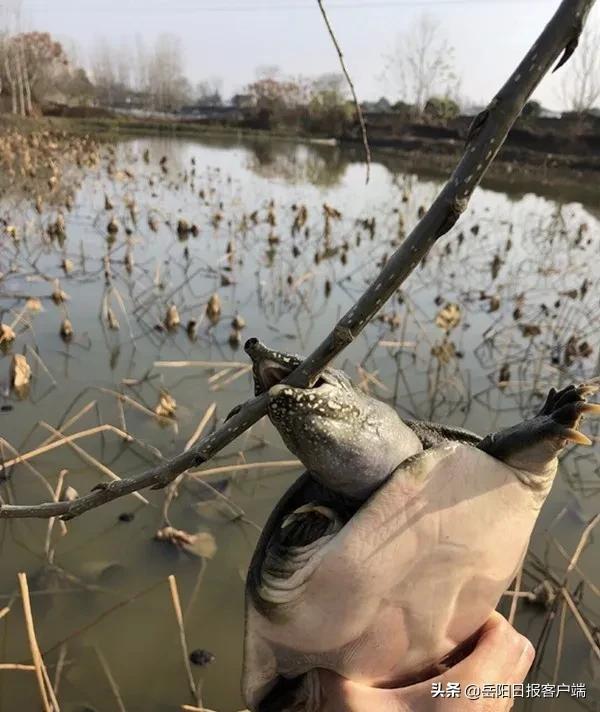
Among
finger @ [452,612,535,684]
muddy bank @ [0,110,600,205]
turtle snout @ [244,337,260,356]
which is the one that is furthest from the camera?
muddy bank @ [0,110,600,205]

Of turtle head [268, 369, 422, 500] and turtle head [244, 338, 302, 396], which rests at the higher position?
turtle head [244, 338, 302, 396]

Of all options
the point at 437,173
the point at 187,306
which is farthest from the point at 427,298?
the point at 437,173

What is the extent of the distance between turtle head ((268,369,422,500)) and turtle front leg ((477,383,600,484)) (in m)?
0.19

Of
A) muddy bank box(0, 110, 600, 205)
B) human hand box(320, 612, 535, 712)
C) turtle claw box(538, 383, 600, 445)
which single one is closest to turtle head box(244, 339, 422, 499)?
turtle claw box(538, 383, 600, 445)

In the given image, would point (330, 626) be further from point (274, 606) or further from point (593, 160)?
point (593, 160)

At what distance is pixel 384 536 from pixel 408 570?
11 cm

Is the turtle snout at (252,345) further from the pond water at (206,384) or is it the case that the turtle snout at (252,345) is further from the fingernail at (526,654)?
the pond water at (206,384)

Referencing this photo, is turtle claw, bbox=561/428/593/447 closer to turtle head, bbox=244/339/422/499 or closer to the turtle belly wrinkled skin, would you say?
the turtle belly wrinkled skin

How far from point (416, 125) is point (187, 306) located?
34.5 meters

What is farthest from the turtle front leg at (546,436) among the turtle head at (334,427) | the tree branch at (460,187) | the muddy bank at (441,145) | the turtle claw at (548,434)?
the muddy bank at (441,145)

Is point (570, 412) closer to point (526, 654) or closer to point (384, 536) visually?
point (384, 536)

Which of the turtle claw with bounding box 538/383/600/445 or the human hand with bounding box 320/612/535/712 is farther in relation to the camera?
the human hand with bounding box 320/612/535/712

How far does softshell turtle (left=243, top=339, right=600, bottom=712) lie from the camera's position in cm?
106

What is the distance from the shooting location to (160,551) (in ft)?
10.9
